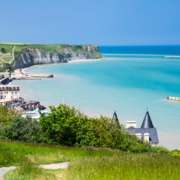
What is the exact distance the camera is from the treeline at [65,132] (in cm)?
2377

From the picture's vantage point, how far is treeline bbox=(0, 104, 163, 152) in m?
23.8

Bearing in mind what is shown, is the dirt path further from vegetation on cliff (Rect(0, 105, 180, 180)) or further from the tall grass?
the tall grass

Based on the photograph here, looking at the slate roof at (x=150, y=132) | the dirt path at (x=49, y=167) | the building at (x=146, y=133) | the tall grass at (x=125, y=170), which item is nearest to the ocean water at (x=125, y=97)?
the slate roof at (x=150, y=132)

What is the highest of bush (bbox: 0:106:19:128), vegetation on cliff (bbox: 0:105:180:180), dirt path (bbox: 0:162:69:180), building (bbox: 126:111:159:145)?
bush (bbox: 0:106:19:128)

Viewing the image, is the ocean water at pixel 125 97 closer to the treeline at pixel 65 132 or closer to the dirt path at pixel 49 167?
the treeline at pixel 65 132

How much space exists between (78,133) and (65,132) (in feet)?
1.88

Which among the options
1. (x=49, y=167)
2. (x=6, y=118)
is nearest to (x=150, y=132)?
(x=6, y=118)

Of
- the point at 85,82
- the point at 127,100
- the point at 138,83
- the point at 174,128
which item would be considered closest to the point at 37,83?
the point at 85,82

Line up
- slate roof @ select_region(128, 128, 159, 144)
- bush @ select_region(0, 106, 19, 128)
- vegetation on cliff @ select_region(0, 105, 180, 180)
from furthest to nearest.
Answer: slate roof @ select_region(128, 128, 159, 144)
bush @ select_region(0, 106, 19, 128)
vegetation on cliff @ select_region(0, 105, 180, 180)

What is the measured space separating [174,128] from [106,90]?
48.2m

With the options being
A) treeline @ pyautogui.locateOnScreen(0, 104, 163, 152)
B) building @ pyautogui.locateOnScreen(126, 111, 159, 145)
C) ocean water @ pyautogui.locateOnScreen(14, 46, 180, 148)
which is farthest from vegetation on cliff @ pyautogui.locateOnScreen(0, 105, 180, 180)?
ocean water @ pyautogui.locateOnScreen(14, 46, 180, 148)

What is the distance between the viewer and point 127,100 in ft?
274

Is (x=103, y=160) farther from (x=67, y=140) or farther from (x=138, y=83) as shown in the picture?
(x=138, y=83)

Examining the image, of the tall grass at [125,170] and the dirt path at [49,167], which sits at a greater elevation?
the tall grass at [125,170]
